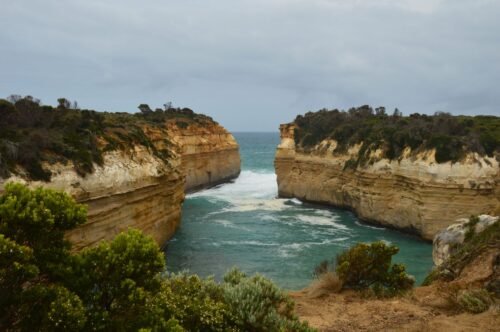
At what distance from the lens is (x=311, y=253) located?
24.1m

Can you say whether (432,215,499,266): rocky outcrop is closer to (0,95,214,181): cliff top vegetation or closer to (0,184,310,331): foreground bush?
(0,184,310,331): foreground bush

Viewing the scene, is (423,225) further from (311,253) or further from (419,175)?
(311,253)

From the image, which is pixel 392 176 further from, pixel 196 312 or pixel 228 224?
pixel 196 312

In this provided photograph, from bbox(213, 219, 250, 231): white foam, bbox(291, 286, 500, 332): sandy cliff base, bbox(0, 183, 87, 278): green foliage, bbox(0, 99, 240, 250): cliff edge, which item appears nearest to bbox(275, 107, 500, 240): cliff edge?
bbox(291, 286, 500, 332): sandy cliff base

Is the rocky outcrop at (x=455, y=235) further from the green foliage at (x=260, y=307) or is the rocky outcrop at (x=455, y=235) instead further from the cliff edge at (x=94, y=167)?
the cliff edge at (x=94, y=167)

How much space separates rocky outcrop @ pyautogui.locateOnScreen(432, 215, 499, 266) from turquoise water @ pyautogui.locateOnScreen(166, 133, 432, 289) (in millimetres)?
6007

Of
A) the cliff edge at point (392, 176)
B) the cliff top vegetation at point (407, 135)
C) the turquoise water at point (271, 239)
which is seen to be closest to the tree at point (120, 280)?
the turquoise water at point (271, 239)

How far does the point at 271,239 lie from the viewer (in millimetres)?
27281

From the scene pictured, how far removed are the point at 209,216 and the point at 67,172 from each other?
1871 cm

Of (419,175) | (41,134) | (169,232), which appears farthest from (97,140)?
(419,175)

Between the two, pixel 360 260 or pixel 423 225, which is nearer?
pixel 360 260

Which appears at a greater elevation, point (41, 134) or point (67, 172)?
point (41, 134)

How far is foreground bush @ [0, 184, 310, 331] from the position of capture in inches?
222

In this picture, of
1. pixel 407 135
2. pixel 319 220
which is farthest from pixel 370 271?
pixel 319 220
